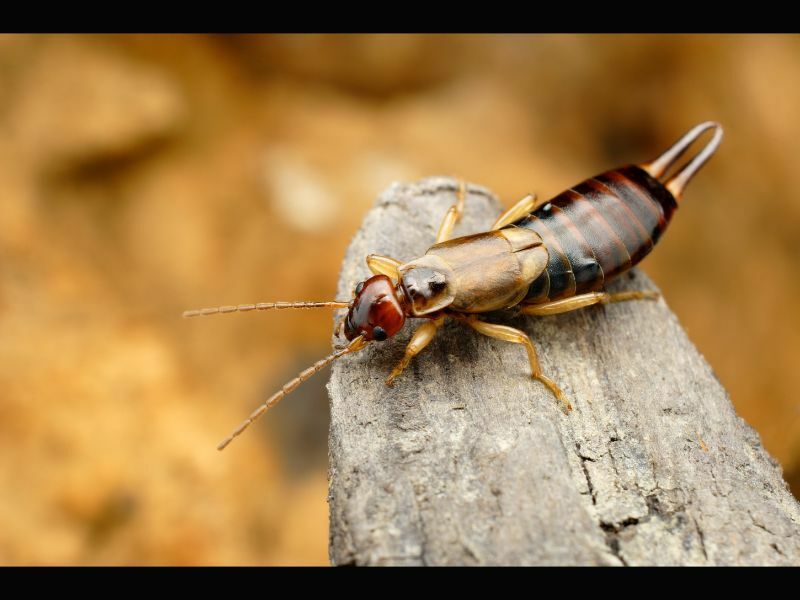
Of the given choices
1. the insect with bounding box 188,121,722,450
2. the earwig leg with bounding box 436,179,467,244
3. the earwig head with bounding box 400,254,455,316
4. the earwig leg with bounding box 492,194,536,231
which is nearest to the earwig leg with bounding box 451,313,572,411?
the insect with bounding box 188,121,722,450

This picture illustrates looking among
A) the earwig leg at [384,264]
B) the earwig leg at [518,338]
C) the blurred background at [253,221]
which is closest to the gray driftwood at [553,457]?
the earwig leg at [518,338]

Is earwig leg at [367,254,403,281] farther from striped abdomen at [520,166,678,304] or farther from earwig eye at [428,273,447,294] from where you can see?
striped abdomen at [520,166,678,304]

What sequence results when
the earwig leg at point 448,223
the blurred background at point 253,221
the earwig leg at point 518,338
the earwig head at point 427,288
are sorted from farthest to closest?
the blurred background at point 253,221
the earwig leg at point 448,223
the earwig head at point 427,288
the earwig leg at point 518,338

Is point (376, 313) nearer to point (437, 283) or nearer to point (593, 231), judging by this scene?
point (437, 283)

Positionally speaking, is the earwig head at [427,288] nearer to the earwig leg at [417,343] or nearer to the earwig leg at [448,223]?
the earwig leg at [417,343]

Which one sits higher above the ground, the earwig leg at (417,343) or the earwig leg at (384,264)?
the earwig leg at (384,264)

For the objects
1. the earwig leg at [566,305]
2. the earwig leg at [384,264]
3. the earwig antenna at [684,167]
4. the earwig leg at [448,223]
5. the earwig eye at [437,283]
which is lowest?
the earwig leg at [566,305]
